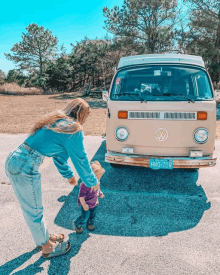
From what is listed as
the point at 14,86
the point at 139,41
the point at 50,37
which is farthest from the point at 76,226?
the point at 50,37

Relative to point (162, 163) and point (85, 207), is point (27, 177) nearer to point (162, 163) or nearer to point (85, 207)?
point (85, 207)

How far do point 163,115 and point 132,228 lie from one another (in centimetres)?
186

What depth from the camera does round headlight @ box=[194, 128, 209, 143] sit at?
3941mm

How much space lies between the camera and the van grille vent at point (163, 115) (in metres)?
3.93

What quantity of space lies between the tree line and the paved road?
9069mm

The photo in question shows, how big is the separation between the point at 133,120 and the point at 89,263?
2.32 meters

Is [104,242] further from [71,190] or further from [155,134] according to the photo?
[155,134]

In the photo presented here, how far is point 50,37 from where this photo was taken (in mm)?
30438

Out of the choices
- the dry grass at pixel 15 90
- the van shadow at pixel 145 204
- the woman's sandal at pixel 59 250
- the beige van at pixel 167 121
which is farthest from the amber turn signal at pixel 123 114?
the dry grass at pixel 15 90

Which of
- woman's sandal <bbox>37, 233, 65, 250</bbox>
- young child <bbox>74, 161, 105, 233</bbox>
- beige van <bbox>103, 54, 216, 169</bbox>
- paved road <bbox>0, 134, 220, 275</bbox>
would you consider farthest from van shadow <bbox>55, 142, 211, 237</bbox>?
beige van <bbox>103, 54, 216, 169</bbox>

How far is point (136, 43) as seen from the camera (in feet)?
64.8

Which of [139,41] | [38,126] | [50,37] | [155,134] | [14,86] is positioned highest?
[50,37]

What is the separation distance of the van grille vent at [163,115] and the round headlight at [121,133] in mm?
247

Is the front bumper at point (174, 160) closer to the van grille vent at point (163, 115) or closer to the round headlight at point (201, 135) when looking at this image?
the round headlight at point (201, 135)
